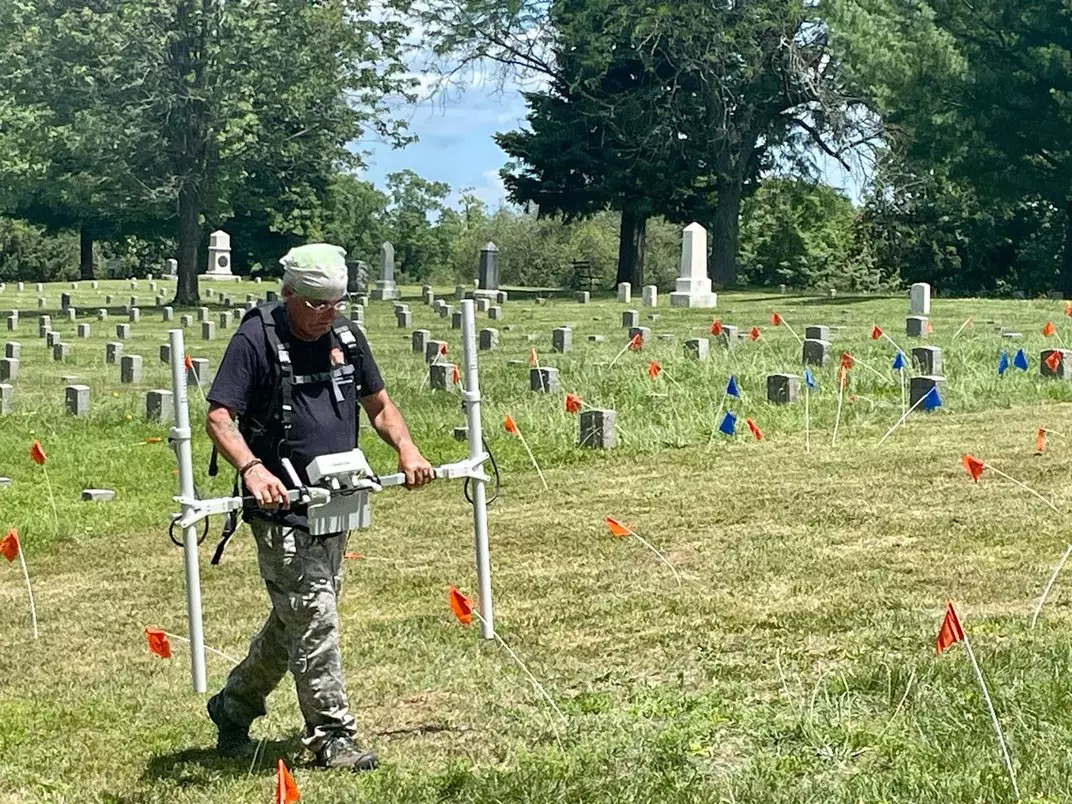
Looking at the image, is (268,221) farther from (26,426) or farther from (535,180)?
(26,426)

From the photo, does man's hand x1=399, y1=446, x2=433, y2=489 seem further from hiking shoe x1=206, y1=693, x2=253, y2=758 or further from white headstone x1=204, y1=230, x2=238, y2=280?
white headstone x1=204, y1=230, x2=238, y2=280

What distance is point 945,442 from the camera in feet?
39.5

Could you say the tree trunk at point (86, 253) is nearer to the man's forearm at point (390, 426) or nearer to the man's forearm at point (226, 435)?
the man's forearm at point (390, 426)

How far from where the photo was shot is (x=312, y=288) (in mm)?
4992

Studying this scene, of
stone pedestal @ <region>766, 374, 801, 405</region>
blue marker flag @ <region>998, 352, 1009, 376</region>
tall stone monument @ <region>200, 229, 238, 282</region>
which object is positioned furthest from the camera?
tall stone monument @ <region>200, 229, 238, 282</region>

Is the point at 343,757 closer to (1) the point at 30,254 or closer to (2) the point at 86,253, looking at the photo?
(2) the point at 86,253

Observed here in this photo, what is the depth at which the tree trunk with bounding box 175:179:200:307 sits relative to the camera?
39156 mm

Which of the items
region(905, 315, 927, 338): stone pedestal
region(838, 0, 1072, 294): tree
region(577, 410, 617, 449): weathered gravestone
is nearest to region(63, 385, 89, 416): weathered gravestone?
region(577, 410, 617, 449): weathered gravestone

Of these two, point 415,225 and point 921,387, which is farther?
point 415,225

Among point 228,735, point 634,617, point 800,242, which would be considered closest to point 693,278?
point 634,617

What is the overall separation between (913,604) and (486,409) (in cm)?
905

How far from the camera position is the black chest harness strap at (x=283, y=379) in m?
5.08

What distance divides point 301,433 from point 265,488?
0.31 m

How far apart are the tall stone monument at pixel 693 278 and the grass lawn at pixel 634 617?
16.6 m
